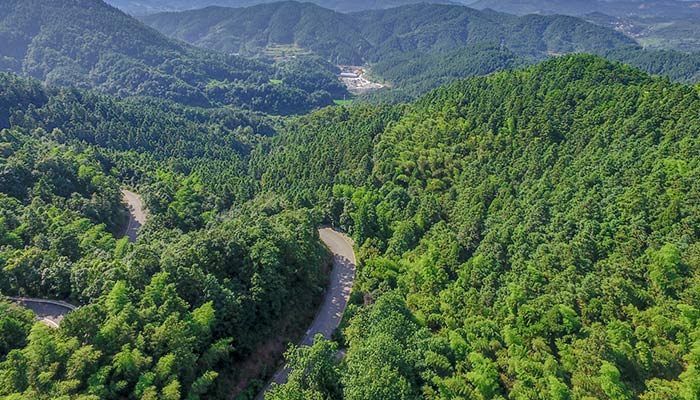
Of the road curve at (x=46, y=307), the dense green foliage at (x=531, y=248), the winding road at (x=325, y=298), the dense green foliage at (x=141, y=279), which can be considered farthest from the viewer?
the winding road at (x=325, y=298)

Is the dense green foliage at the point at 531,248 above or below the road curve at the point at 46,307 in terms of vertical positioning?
above

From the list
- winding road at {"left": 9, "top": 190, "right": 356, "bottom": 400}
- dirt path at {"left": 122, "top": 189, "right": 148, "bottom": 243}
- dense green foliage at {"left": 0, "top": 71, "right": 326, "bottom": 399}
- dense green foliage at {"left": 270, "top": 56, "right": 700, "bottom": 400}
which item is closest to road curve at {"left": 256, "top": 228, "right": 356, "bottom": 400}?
winding road at {"left": 9, "top": 190, "right": 356, "bottom": 400}

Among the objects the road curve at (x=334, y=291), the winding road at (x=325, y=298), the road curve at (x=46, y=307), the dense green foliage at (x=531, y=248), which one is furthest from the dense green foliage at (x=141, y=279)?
the dense green foliage at (x=531, y=248)

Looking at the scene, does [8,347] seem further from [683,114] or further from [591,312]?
[683,114]

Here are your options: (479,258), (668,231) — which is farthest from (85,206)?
(668,231)

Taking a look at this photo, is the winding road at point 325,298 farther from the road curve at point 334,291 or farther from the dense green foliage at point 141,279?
the dense green foliage at point 141,279

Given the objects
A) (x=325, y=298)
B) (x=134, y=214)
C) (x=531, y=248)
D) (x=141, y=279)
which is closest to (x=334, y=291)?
(x=325, y=298)
